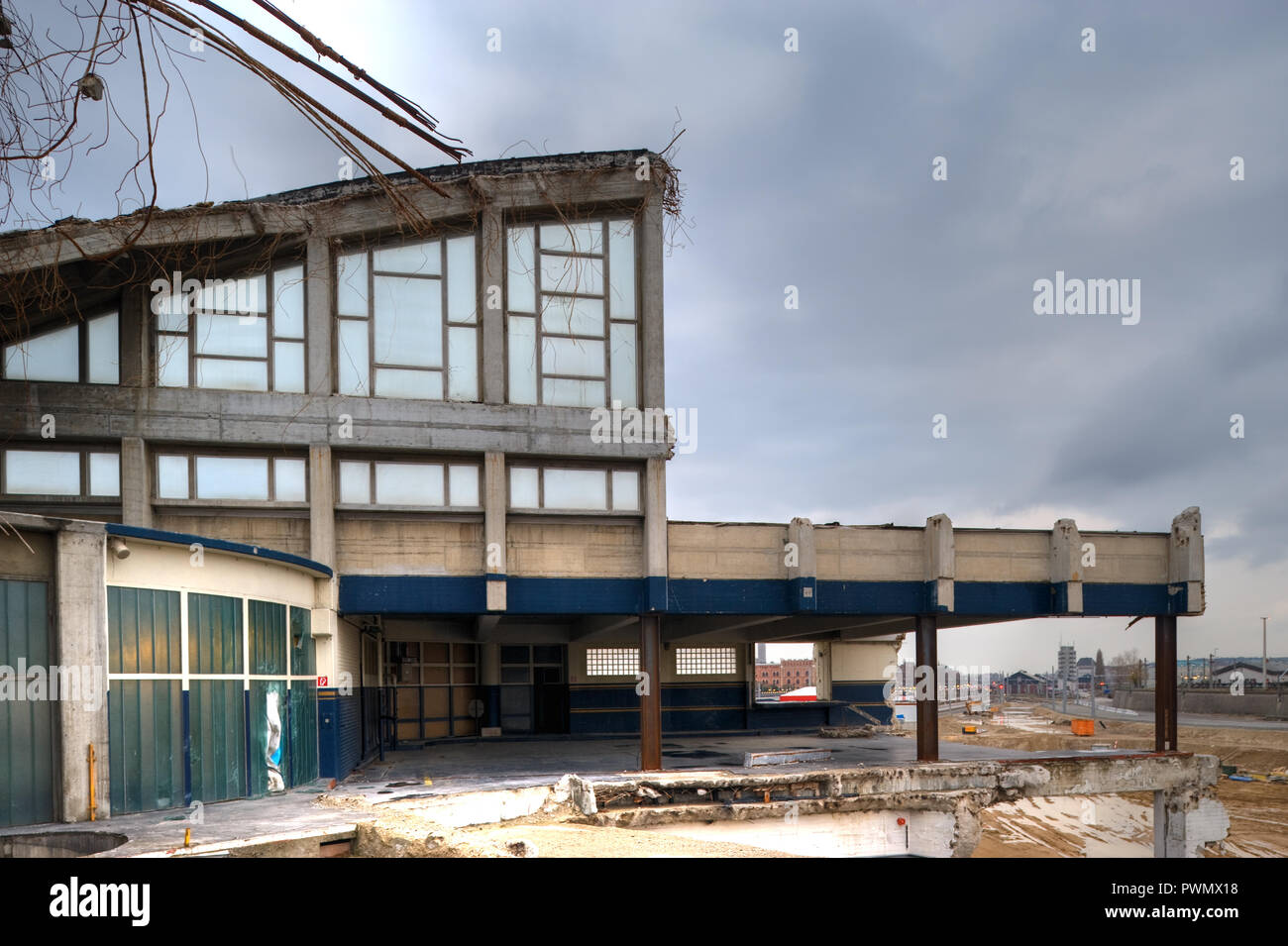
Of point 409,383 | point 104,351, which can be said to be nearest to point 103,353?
point 104,351

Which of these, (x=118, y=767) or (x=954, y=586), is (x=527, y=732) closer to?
(x=954, y=586)

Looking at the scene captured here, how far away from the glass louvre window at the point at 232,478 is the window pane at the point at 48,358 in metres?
2.78

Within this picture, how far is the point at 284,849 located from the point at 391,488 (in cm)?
1100

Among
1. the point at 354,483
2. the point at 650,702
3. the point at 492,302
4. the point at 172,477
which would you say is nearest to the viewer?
the point at 172,477

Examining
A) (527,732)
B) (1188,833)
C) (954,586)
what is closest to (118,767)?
(954,586)

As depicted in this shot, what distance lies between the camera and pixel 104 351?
20078 millimetres

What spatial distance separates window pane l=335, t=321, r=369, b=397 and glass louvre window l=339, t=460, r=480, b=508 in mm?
1766

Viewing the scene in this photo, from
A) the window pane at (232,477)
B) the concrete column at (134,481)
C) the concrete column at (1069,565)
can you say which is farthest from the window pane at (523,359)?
the concrete column at (1069,565)

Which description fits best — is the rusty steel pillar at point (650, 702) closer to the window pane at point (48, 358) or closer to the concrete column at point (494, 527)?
the concrete column at point (494, 527)

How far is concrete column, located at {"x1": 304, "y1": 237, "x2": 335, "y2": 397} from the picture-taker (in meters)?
20.8

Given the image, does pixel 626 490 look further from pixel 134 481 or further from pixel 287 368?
pixel 134 481

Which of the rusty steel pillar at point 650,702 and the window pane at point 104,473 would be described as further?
the rusty steel pillar at point 650,702

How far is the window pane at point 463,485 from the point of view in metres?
21.4

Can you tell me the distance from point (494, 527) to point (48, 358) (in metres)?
10.6
